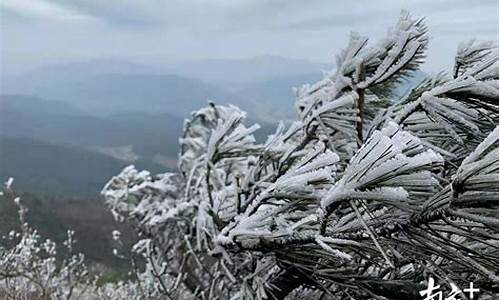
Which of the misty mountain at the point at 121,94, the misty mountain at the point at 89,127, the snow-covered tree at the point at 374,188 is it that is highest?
the misty mountain at the point at 121,94

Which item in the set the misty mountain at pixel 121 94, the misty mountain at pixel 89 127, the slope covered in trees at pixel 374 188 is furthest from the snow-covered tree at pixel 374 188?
the misty mountain at pixel 121 94

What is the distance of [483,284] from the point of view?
1.24 metres

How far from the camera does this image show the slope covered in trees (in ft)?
3.57

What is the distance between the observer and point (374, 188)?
Result: 112 cm

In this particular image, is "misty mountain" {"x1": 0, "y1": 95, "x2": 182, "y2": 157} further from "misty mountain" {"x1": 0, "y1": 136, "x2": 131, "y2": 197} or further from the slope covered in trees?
the slope covered in trees

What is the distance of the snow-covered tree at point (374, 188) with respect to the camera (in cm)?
109

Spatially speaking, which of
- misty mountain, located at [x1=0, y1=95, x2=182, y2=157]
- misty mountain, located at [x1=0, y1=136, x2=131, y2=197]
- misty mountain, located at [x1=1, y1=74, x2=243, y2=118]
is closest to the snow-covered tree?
misty mountain, located at [x1=0, y1=136, x2=131, y2=197]

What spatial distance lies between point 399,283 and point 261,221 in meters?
0.29

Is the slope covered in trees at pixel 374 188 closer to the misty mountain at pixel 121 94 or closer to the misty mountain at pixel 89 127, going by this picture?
the misty mountain at pixel 89 127

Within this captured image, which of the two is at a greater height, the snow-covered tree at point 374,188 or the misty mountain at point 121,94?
the misty mountain at point 121,94

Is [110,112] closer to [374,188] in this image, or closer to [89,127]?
[89,127]

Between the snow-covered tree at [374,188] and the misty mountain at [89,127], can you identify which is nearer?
the snow-covered tree at [374,188]

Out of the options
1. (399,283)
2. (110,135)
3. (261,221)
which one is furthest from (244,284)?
(110,135)

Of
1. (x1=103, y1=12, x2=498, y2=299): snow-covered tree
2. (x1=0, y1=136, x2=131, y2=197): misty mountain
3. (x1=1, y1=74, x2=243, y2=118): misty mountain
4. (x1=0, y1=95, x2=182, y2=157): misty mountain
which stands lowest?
(x1=103, y1=12, x2=498, y2=299): snow-covered tree
